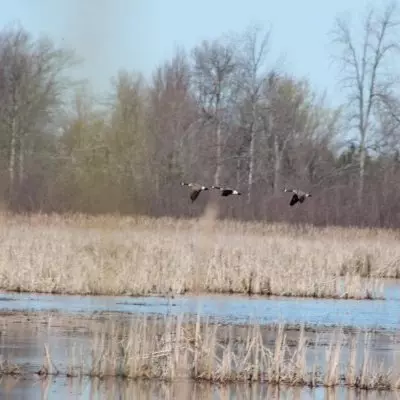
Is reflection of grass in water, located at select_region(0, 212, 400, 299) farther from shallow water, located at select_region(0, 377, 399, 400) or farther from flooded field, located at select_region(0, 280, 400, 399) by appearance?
shallow water, located at select_region(0, 377, 399, 400)

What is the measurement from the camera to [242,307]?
1852cm

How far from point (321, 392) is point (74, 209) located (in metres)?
6.78

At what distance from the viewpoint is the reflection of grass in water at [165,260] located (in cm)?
1927

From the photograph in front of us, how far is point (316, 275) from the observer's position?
2144 centimetres

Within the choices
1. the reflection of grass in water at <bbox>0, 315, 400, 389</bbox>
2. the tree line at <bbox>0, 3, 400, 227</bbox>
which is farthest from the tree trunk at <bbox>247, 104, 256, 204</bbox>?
the reflection of grass in water at <bbox>0, 315, 400, 389</bbox>

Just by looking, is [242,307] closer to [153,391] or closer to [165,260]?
[165,260]

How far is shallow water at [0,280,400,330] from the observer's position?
1730 centimetres

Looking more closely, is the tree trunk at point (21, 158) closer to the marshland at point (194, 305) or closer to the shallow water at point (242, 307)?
the marshland at point (194, 305)

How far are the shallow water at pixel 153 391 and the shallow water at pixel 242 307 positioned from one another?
4.73 meters

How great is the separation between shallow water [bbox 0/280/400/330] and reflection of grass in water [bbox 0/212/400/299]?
0.36 metres

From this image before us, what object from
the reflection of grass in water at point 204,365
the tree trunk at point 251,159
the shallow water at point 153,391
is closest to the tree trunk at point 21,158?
the tree trunk at point 251,159

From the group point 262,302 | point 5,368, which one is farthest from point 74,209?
point 5,368

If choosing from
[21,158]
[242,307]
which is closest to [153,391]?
[242,307]

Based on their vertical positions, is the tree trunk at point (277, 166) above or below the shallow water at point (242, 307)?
above
